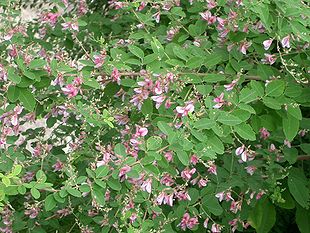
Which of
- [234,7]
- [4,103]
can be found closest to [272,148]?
[234,7]

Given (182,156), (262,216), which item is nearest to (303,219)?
(262,216)

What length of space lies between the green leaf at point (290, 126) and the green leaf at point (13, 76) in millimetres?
859

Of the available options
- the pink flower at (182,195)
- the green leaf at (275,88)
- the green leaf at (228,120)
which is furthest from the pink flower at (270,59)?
the pink flower at (182,195)

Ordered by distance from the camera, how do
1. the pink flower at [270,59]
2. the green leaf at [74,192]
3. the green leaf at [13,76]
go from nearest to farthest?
the green leaf at [74,192]
the green leaf at [13,76]
the pink flower at [270,59]

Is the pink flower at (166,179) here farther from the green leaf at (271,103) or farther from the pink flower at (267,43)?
the pink flower at (267,43)

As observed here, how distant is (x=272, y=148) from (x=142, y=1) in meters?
0.73

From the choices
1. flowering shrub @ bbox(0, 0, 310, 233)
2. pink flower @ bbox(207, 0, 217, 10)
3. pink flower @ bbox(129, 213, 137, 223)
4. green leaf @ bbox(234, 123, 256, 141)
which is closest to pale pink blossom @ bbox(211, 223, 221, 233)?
flowering shrub @ bbox(0, 0, 310, 233)

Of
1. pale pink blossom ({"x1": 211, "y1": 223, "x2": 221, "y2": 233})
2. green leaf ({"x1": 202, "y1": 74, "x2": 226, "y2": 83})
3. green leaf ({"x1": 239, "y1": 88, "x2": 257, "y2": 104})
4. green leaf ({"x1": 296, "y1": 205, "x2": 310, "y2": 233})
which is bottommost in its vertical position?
green leaf ({"x1": 296, "y1": 205, "x2": 310, "y2": 233})

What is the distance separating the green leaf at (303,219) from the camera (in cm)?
296

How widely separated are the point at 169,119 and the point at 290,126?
40cm

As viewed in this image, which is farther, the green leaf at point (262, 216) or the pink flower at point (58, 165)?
the green leaf at point (262, 216)

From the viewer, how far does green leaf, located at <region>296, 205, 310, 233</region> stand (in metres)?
2.96

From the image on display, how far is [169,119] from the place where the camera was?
2244 mm

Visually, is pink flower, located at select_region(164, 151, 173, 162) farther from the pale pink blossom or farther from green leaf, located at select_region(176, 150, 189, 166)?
the pale pink blossom
